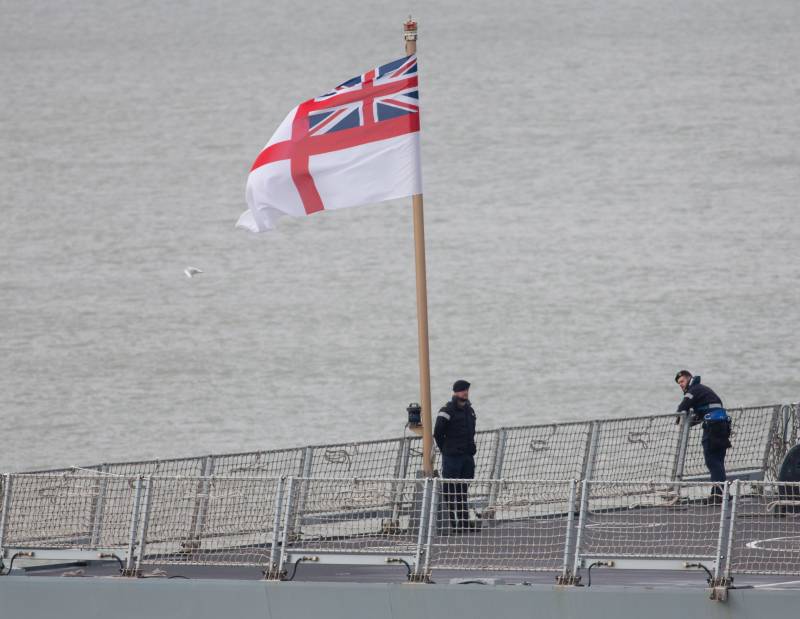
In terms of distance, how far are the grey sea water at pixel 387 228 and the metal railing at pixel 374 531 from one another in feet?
93.1

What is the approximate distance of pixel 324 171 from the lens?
13.1m

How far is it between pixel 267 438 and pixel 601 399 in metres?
9.84

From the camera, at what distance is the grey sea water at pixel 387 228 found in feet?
145

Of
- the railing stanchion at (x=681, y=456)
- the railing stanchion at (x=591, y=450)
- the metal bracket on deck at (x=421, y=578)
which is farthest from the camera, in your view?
the railing stanchion at (x=681, y=456)

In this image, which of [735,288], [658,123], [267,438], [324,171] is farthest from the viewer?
[658,123]

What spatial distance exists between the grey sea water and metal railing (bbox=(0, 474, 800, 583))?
2837cm

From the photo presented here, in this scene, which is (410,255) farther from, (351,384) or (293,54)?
(293,54)

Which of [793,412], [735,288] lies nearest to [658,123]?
[735,288]

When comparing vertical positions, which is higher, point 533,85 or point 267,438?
point 533,85

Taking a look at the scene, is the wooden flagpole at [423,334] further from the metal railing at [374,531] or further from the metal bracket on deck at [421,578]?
the metal bracket on deck at [421,578]

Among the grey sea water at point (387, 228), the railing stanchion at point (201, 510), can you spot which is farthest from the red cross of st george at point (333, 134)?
the grey sea water at point (387, 228)

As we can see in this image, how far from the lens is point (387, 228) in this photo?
51594 millimetres

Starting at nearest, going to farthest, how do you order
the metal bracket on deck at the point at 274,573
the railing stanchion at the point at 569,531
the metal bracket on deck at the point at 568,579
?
the railing stanchion at the point at 569,531 → the metal bracket on deck at the point at 568,579 → the metal bracket on deck at the point at 274,573

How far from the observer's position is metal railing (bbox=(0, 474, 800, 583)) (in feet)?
33.7
